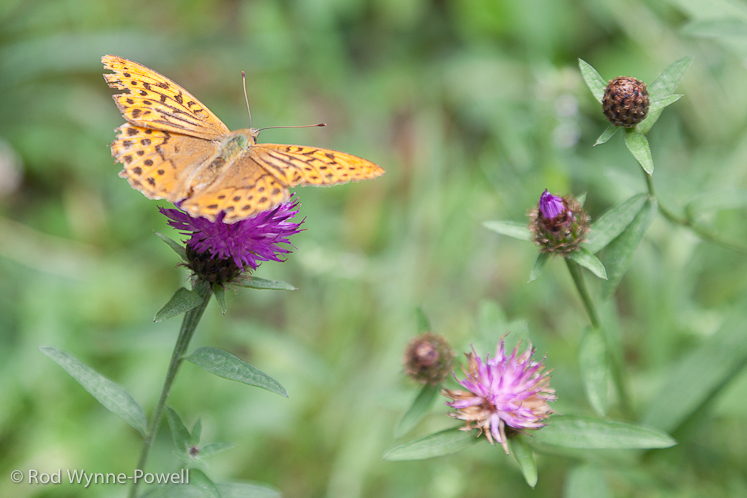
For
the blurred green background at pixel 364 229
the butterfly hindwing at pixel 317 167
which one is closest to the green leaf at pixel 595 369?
the blurred green background at pixel 364 229

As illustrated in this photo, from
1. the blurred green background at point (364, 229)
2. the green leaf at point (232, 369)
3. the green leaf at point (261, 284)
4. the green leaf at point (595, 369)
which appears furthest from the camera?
the blurred green background at point (364, 229)

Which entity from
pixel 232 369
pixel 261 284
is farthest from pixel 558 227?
pixel 232 369

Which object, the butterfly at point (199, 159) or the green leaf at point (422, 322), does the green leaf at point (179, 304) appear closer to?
the butterfly at point (199, 159)

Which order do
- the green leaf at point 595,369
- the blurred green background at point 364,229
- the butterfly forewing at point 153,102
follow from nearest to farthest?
the green leaf at point 595,369, the butterfly forewing at point 153,102, the blurred green background at point 364,229

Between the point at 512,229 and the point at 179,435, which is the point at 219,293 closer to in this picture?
the point at 179,435

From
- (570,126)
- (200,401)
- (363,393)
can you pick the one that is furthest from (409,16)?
(200,401)

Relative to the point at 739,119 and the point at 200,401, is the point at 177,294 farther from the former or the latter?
the point at 739,119
